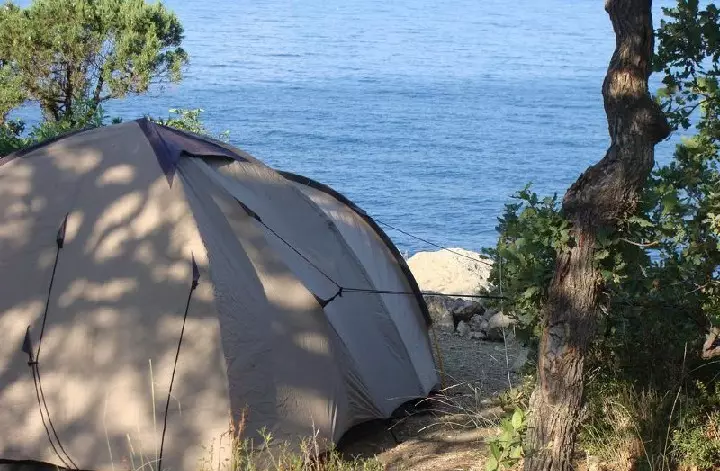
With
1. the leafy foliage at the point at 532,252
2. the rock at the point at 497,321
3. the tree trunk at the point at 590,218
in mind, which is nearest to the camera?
the tree trunk at the point at 590,218

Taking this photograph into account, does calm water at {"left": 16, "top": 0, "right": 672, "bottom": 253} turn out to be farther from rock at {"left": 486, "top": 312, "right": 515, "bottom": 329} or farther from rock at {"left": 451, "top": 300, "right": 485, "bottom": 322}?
rock at {"left": 486, "top": 312, "right": 515, "bottom": 329}

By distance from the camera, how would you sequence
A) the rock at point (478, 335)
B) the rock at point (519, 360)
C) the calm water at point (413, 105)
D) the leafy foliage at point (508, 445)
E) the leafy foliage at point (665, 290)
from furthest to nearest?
1. the calm water at point (413, 105)
2. the rock at point (478, 335)
3. the rock at point (519, 360)
4. the leafy foliage at point (665, 290)
5. the leafy foliage at point (508, 445)

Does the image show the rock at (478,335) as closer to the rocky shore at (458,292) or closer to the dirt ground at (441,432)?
the rocky shore at (458,292)

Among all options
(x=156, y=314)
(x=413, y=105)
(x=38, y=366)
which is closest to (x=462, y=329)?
(x=156, y=314)

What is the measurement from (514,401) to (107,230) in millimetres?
2946

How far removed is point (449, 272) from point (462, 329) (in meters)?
2.59


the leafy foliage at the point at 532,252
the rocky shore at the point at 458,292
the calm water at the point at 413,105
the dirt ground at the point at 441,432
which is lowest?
the calm water at the point at 413,105

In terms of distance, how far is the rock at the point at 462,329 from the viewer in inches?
417

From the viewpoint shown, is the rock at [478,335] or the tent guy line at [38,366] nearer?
the tent guy line at [38,366]

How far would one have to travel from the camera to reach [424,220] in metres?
23.0

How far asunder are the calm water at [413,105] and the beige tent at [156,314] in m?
9.07

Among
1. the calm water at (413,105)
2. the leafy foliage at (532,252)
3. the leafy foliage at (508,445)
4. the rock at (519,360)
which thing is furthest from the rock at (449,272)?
the leafy foliage at (508,445)

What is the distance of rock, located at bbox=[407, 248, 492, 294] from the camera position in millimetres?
12649

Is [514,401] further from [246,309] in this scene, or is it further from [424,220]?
[424,220]
